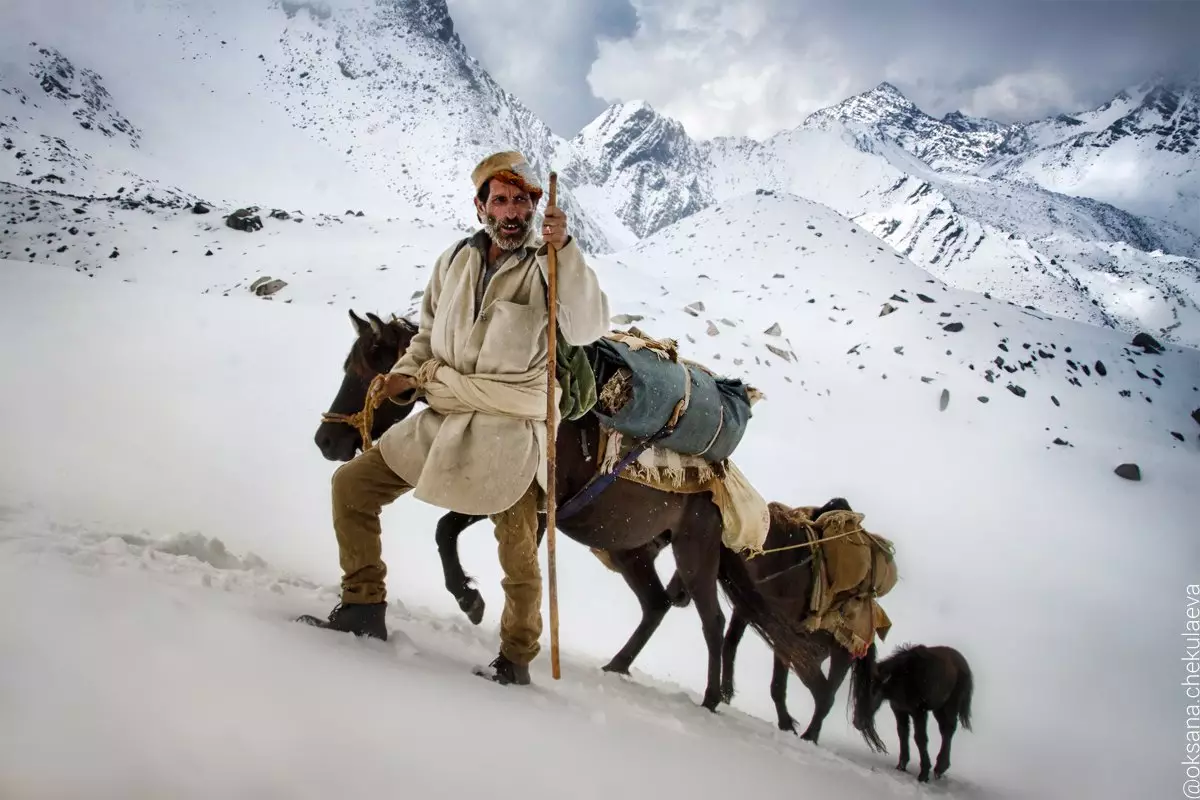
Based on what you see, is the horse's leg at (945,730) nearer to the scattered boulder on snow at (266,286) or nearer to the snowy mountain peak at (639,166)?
the scattered boulder on snow at (266,286)

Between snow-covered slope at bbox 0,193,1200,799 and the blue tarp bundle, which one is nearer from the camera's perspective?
snow-covered slope at bbox 0,193,1200,799

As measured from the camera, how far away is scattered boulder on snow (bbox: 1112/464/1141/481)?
10.4 metres

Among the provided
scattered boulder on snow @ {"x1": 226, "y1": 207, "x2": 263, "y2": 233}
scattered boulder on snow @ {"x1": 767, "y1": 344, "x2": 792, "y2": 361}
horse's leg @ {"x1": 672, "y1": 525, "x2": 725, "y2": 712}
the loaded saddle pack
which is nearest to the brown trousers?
the loaded saddle pack

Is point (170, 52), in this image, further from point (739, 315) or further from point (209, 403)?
point (209, 403)

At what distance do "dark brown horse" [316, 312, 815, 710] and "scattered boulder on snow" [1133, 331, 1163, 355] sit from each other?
16.1 meters

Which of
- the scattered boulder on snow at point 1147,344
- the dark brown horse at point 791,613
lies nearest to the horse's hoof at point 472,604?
the dark brown horse at point 791,613

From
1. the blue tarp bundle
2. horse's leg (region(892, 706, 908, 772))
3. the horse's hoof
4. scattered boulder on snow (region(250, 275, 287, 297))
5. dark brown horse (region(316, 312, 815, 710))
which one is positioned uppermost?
scattered boulder on snow (region(250, 275, 287, 297))

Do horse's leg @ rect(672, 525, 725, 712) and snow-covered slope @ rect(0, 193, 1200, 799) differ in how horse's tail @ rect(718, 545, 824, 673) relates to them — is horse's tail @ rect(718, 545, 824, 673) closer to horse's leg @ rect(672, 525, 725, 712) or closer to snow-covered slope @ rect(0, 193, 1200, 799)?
horse's leg @ rect(672, 525, 725, 712)

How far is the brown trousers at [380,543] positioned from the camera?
2.41 metres

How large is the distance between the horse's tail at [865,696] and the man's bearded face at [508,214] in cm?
373

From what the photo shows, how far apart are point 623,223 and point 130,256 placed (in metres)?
140

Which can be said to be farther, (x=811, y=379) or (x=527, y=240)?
(x=811, y=379)

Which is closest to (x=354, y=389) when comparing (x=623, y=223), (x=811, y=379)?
(x=811, y=379)

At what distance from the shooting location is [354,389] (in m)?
2.81
